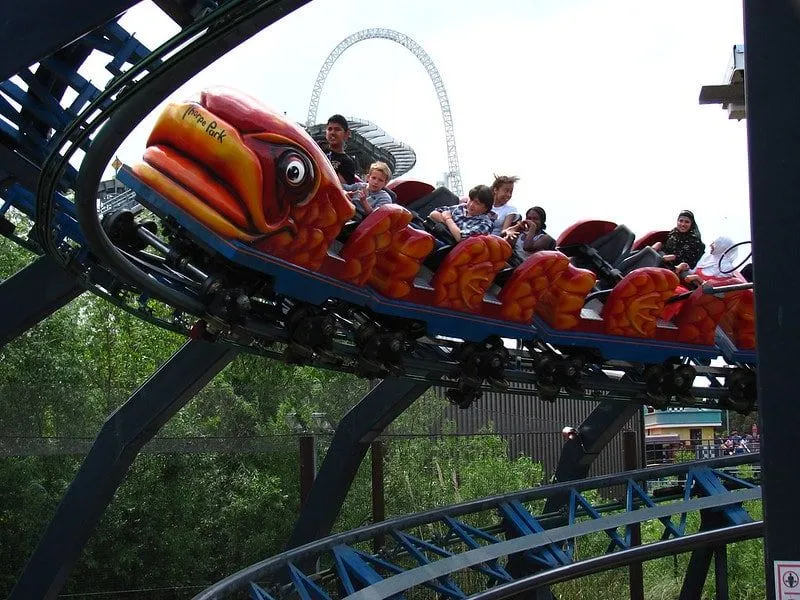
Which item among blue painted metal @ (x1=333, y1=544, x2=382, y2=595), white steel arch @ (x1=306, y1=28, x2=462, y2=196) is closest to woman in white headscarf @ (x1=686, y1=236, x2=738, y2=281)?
blue painted metal @ (x1=333, y1=544, x2=382, y2=595)

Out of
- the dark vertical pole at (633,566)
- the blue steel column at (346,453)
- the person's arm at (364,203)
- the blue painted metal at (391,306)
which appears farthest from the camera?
the dark vertical pole at (633,566)

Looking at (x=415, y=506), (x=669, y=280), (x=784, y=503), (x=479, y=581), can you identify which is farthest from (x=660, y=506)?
(x=415, y=506)

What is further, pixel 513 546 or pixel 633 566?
pixel 633 566

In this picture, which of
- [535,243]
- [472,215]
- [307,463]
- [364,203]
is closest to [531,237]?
[535,243]

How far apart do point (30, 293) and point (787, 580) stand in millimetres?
4092

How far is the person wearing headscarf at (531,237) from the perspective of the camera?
22.9 feet

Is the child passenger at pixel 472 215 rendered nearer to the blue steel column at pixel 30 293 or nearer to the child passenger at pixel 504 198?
the child passenger at pixel 504 198

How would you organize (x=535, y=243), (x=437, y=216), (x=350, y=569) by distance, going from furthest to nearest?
(x=535, y=243) < (x=437, y=216) < (x=350, y=569)

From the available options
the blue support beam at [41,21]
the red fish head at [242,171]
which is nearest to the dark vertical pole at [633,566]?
the red fish head at [242,171]

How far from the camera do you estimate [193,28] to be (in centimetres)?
298

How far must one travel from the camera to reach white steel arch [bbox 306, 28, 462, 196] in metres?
35.7

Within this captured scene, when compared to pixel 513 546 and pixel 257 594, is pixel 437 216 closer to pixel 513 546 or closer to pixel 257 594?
pixel 513 546

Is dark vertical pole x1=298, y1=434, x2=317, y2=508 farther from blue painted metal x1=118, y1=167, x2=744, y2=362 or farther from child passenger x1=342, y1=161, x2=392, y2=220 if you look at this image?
child passenger x1=342, y1=161, x2=392, y2=220

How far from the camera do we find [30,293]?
5438mm
